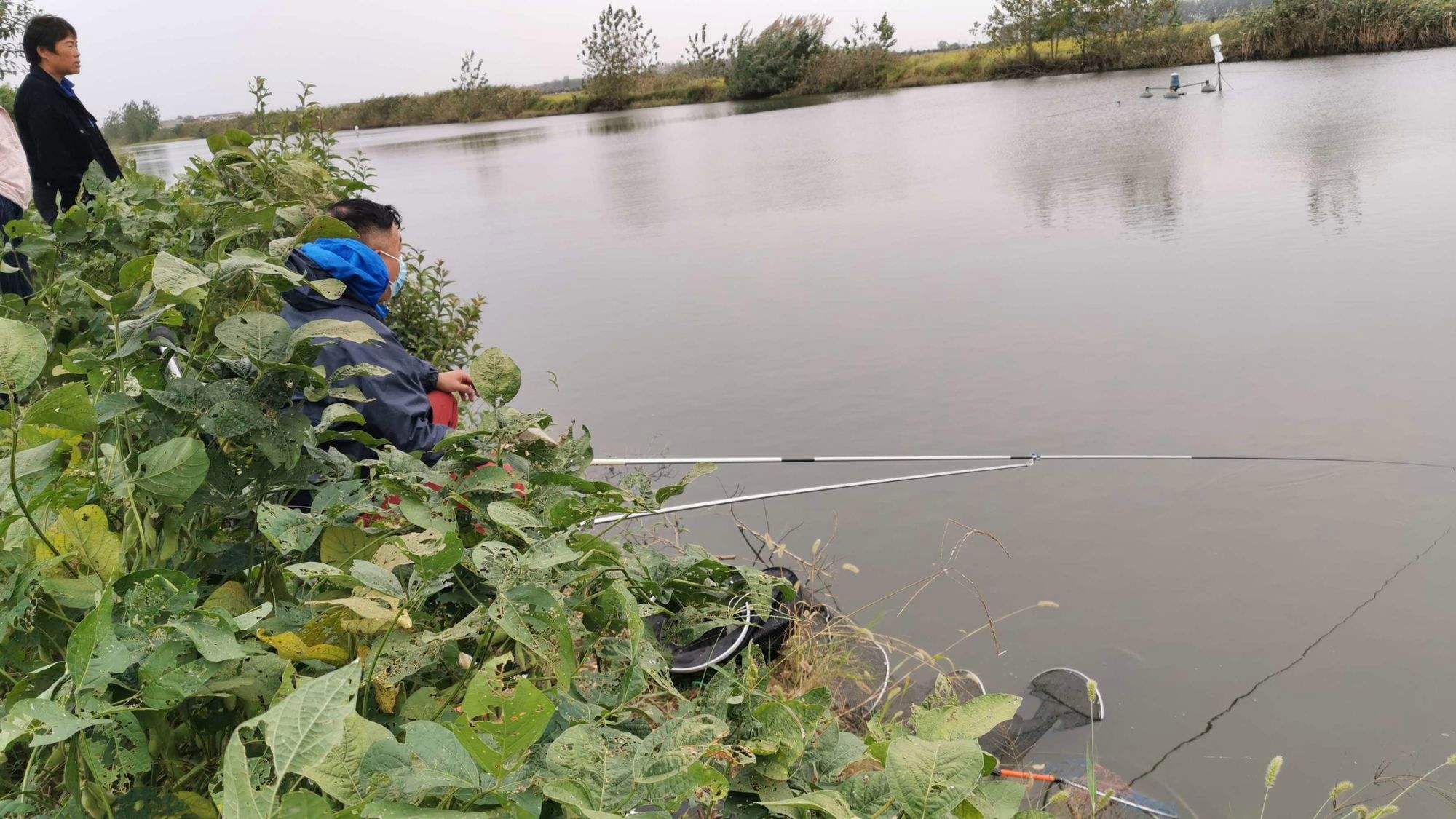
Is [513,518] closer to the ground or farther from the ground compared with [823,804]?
farther from the ground

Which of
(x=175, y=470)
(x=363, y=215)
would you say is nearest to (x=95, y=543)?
(x=175, y=470)

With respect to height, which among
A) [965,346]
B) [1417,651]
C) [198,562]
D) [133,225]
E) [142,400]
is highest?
[133,225]

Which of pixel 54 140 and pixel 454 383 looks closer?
pixel 454 383

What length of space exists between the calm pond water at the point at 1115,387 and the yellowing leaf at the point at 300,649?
2.74 meters

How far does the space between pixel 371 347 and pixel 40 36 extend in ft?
10.6

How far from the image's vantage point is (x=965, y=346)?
23.6 ft

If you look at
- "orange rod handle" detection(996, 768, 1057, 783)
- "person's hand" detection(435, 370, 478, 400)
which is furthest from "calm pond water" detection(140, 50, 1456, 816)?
"person's hand" detection(435, 370, 478, 400)

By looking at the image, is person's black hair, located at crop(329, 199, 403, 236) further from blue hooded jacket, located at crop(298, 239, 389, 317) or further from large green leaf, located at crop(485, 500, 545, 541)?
large green leaf, located at crop(485, 500, 545, 541)

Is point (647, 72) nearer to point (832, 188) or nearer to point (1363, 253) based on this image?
point (832, 188)

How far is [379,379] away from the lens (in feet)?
8.80

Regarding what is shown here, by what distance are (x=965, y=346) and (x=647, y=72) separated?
50.5m

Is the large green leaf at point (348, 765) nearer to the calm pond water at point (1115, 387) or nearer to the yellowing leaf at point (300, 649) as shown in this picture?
the yellowing leaf at point (300, 649)

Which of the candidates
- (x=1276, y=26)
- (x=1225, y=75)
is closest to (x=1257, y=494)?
(x=1225, y=75)

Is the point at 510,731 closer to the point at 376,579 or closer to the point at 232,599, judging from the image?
the point at 376,579
